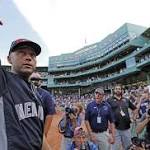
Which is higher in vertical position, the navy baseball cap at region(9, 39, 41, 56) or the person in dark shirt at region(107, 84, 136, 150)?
the navy baseball cap at region(9, 39, 41, 56)

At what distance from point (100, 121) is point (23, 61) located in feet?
14.8

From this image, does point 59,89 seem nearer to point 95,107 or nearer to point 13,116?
point 95,107

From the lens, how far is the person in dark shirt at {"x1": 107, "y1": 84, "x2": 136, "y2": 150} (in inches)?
275

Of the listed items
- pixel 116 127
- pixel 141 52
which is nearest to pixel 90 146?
pixel 116 127

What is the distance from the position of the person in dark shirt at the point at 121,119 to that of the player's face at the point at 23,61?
194 inches

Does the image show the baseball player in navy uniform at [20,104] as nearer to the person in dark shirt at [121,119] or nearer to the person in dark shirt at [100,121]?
the person in dark shirt at [100,121]

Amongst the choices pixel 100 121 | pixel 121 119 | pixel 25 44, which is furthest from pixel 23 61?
pixel 121 119

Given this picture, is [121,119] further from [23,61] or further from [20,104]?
[20,104]

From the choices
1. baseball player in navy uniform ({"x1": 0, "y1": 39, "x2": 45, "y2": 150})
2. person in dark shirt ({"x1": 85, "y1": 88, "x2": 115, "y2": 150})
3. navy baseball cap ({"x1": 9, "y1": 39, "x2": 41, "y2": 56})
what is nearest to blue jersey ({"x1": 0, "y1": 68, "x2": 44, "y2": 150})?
baseball player in navy uniform ({"x1": 0, "y1": 39, "x2": 45, "y2": 150})

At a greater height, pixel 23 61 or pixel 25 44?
pixel 25 44

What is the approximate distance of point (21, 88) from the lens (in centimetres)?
204

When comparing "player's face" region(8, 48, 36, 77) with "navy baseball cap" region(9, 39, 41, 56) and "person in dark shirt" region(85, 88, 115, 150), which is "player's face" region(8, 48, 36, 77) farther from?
"person in dark shirt" region(85, 88, 115, 150)

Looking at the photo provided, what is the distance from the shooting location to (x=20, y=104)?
6.40 feet

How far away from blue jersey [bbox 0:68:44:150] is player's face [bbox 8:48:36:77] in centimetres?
6
